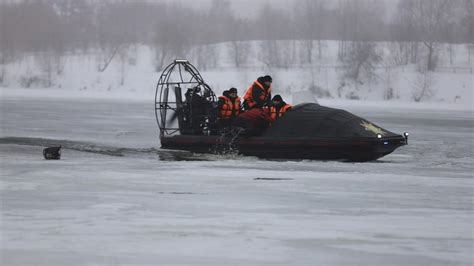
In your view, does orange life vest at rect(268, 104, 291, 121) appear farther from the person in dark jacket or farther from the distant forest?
the distant forest

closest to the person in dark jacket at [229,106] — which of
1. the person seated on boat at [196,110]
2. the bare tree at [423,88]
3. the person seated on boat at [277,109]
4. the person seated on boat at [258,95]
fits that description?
the person seated on boat at [258,95]

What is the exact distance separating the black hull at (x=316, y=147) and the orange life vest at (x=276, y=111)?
0.48 meters

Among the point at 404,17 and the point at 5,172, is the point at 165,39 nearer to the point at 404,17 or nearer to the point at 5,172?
the point at 404,17

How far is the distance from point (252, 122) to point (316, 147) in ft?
3.96

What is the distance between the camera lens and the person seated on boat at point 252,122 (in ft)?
45.7

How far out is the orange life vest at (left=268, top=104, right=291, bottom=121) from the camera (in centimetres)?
1395

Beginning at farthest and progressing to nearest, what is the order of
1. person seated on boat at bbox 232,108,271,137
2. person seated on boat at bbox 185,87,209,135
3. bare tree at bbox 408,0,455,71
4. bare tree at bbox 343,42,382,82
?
bare tree at bbox 408,0,455,71
bare tree at bbox 343,42,382,82
person seated on boat at bbox 185,87,209,135
person seated on boat at bbox 232,108,271,137

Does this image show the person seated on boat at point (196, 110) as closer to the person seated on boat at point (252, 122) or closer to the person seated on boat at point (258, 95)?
the person seated on boat at point (258, 95)

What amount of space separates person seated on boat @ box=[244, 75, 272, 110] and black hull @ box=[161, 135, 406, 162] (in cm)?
77

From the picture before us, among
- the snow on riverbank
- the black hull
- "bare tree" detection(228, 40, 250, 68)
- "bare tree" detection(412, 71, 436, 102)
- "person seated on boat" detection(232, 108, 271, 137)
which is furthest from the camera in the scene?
"bare tree" detection(228, 40, 250, 68)

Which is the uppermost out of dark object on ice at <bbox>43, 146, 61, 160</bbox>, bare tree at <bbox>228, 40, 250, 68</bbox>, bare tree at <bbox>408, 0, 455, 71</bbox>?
bare tree at <bbox>408, 0, 455, 71</bbox>

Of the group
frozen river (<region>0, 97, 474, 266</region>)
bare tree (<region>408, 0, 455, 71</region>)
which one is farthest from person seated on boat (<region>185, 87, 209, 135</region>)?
bare tree (<region>408, 0, 455, 71</region>)

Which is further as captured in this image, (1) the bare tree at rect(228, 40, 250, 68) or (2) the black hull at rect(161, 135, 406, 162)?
(1) the bare tree at rect(228, 40, 250, 68)

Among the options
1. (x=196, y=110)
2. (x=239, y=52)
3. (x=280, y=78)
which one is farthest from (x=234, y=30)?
(x=196, y=110)
